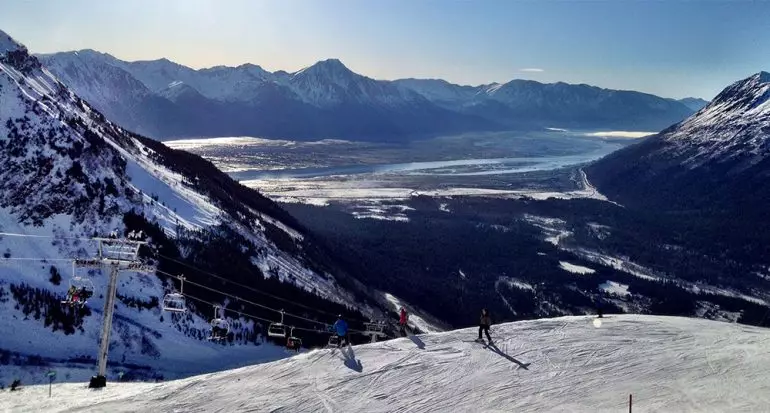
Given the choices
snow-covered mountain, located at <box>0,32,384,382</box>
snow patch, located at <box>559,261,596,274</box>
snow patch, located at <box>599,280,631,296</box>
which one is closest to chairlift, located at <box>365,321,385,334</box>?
snow-covered mountain, located at <box>0,32,384,382</box>

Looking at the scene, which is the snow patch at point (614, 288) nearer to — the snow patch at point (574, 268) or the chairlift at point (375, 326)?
the snow patch at point (574, 268)

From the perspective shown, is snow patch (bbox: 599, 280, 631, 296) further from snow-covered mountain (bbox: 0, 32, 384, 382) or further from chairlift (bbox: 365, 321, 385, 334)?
chairlift (bbox: 365, 321, 385, 334)

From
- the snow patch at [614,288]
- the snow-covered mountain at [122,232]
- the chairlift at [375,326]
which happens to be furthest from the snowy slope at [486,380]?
the snow patch at [614,288]

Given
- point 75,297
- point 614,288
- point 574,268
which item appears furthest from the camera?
point 574,268

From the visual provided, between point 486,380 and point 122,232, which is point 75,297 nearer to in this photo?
point 486,380

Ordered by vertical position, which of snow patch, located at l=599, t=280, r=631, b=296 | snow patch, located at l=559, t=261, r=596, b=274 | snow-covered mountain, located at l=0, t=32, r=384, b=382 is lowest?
snow patch, located at l=599, t=280, r=631, b=296

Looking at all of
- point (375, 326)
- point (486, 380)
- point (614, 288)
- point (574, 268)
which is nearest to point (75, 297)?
point (375, 326)

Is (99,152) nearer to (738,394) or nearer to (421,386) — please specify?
(421,386)
